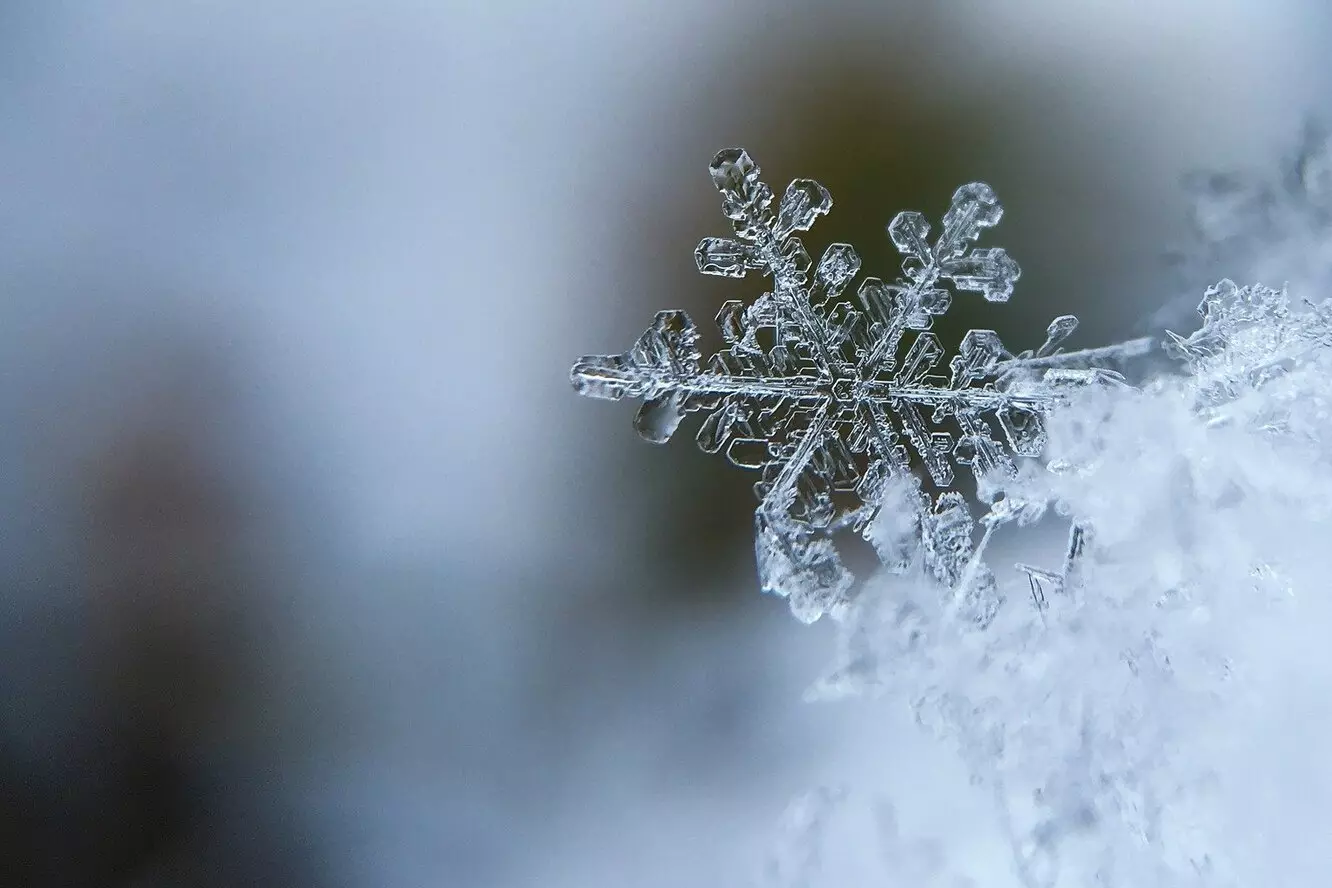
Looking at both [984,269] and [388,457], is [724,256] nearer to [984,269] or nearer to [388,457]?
[984,269]

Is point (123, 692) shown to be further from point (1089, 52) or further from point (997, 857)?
point (1089, 52)

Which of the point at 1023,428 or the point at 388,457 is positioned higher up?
the point at 1023,428

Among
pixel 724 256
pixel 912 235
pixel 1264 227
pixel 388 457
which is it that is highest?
pixel 1264 227

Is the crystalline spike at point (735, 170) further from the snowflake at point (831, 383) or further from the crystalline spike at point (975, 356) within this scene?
the crystalline spike at point (975, 356)

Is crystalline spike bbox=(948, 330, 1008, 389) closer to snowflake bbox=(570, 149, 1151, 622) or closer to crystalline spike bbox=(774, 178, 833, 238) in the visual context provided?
snowflake bbox=(570, 149, 1151, 622)

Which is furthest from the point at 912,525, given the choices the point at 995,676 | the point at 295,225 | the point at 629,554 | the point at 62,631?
the point at 62,631

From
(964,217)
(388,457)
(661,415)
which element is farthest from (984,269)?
(388,457)

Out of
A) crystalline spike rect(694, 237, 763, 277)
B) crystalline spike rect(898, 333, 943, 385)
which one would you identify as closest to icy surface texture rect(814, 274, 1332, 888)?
crystalline spike rect(898, 333, 943, 385)
